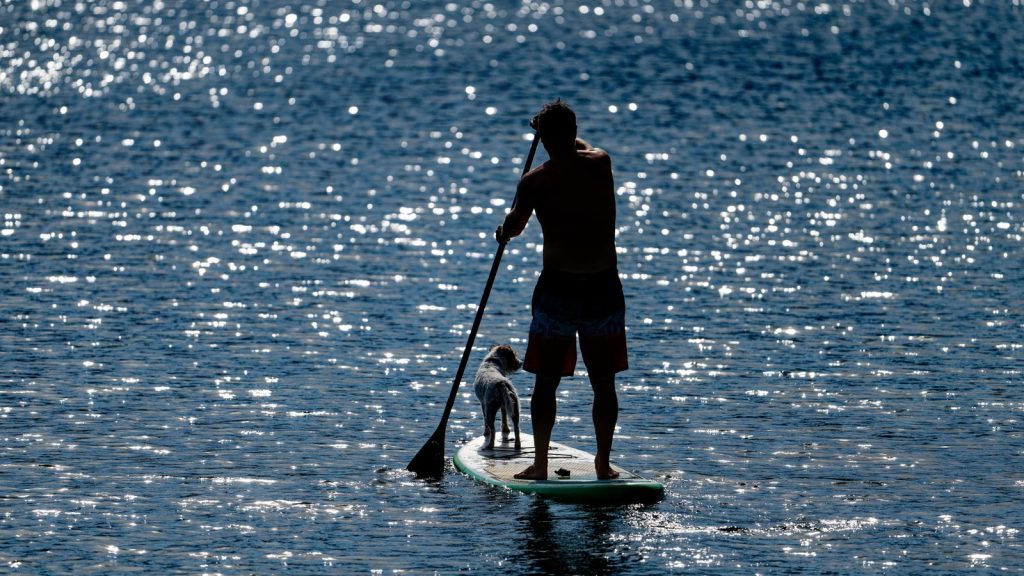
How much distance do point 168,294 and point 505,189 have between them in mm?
11593

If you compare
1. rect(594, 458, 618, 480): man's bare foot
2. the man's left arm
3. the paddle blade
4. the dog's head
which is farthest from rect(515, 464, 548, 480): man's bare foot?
the man's left arm

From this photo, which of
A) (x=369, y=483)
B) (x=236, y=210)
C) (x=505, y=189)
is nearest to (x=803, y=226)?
(x=505, y=189)

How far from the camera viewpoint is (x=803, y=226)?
27375 mm

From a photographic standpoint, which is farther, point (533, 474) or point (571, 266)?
point (533, 474)

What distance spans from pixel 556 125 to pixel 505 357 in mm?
2807

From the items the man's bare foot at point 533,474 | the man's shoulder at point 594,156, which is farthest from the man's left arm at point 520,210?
the man's bare foot at point 533,474

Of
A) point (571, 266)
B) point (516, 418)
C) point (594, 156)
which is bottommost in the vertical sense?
→ point (516, 418)

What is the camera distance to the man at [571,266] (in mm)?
12430

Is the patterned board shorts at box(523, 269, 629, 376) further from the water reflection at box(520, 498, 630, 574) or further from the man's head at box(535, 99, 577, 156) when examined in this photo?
the water reflection at box(520, 498, 630, 574)

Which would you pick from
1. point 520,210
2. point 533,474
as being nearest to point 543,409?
point 533,474

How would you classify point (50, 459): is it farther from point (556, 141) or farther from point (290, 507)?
point (556, 141)

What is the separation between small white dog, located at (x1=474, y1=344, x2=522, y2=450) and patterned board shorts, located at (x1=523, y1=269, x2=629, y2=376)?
1.39 metres

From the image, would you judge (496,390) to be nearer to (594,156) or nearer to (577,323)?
(577,323)

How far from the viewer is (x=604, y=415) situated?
12.9m
